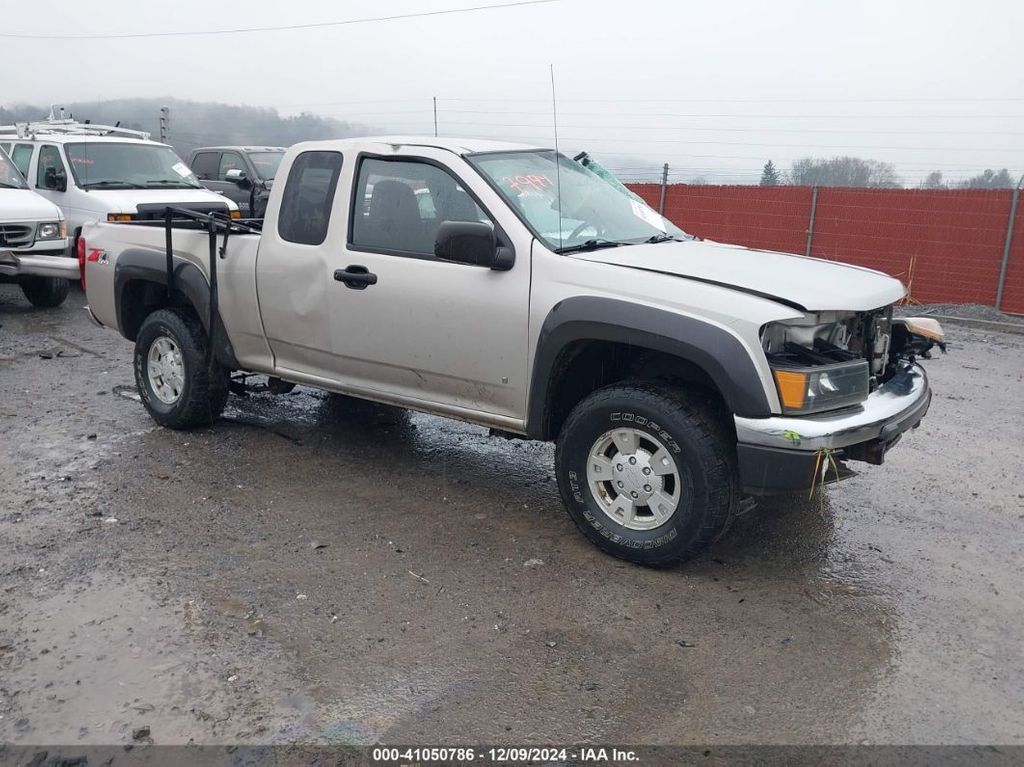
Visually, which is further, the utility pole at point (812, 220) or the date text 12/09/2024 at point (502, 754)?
the utility pole at point (812, 220)

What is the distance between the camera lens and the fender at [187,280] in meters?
5.82

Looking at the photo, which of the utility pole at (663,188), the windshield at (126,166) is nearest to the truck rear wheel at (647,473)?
the windshield at (126,166)

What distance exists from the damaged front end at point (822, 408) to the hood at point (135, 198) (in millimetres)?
9147

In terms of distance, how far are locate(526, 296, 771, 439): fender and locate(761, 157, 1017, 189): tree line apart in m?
10.4

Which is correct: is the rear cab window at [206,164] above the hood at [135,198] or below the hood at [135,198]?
above

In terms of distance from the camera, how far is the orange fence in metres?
12.7

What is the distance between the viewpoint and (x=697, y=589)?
4148 mm

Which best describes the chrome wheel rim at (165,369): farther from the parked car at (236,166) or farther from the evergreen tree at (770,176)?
the evergreen tree at (770,176)

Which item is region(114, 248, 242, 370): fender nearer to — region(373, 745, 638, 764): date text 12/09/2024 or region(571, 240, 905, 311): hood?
region(571, 240, 905, 311): hood

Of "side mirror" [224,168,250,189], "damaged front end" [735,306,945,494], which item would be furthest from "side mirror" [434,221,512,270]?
"side mirror" [224,168,250,189]

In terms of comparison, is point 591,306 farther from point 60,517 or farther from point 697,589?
point 60,517

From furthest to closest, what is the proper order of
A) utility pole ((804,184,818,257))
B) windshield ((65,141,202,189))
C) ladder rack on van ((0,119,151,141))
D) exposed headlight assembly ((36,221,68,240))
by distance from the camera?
1. utility pole ((804,184,818,257))
2. ladder rack on van ((0,119,151,141))
3. windshield ((65,141,202,189))
4. exposed headlight assembly ((36,221,68,240))

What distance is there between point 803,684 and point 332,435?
3777mm

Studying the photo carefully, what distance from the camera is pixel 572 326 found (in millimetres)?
4285
